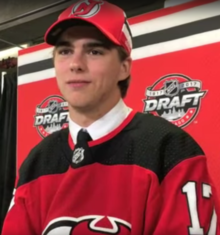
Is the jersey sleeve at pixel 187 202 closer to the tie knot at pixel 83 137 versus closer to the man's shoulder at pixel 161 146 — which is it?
the man's shoulder at pixel 161 146

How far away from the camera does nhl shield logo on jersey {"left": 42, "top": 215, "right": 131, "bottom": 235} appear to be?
0.56m

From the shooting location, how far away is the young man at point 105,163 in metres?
0.55

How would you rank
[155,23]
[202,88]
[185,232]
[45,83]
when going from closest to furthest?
1. [185,232]
2. [202,88]
3. [155,23]
4. [45,83]

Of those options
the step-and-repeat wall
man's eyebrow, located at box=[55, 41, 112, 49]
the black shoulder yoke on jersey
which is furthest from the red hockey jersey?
the step-and-repeat wall

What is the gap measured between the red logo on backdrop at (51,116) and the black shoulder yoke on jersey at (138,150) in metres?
0.64

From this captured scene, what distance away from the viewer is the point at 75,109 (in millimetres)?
636

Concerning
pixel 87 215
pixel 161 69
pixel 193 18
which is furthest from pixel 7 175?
pixel 87 215

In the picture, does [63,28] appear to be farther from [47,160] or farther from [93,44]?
[47,160]

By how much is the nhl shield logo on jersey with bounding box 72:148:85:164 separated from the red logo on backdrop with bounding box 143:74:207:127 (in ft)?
1.47

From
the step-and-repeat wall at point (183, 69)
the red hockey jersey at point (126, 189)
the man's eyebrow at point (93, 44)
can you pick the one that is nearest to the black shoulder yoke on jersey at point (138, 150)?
the red hockey jersey at point (126, 189)

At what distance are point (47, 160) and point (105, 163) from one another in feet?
0.40

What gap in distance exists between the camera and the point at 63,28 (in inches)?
25.4

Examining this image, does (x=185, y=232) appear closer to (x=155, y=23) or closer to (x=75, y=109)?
(x=75, y=109)

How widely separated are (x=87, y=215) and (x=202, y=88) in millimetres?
529
